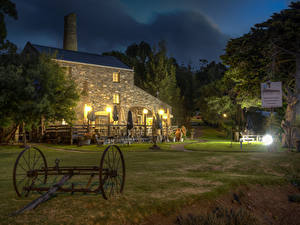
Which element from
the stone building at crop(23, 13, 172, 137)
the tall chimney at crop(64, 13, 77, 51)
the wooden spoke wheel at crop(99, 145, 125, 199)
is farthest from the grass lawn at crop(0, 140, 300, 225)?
the tall chimney at crop(64, 13, 77, 51)

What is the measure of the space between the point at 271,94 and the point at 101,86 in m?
20.7

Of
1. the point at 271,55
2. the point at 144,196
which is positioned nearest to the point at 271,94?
the point at 271,55

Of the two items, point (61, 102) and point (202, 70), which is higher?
point (202, 70)

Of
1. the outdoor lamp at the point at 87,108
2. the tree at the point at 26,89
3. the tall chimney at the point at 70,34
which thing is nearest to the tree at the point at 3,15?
the tree at the point at 26,89

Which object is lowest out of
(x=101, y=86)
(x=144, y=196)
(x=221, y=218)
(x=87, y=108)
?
(x=221, y=218)

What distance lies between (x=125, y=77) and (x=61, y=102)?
42.6ft

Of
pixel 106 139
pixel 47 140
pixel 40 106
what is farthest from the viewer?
pixel 47 140

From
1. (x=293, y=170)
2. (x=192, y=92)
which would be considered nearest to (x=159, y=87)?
(x=192, y=92)

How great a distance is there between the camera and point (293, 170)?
9.74m

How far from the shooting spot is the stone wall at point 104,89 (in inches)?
1125

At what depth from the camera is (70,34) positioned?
3572cm

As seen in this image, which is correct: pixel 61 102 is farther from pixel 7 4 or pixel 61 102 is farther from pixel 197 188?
pixel 197 188

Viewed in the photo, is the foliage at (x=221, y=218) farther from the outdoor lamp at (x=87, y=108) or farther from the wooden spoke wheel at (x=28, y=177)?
the outdoor lamp at (x=87, y=108)

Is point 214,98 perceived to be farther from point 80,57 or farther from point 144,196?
point 144,196
